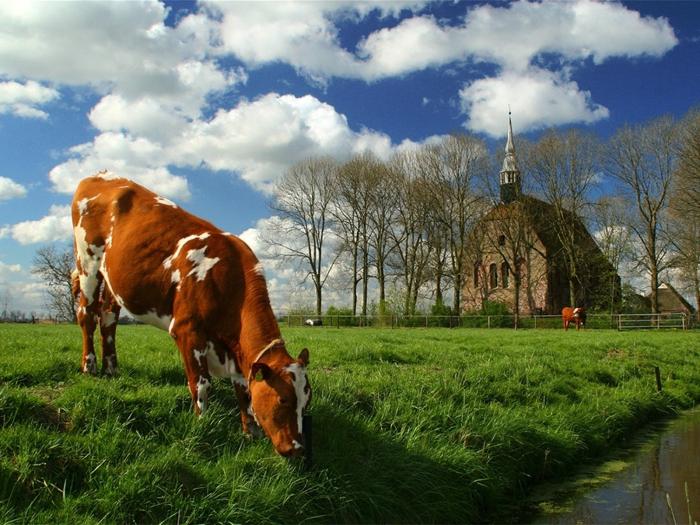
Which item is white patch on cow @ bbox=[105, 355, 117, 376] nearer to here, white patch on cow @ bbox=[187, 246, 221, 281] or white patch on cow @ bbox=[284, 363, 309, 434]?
white patch on cow @ bbox=[187, 246, 221, 281]

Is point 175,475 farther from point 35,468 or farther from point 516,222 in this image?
point 516,222

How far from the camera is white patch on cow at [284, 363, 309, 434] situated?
523cm

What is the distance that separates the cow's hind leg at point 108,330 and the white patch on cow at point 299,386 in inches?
136

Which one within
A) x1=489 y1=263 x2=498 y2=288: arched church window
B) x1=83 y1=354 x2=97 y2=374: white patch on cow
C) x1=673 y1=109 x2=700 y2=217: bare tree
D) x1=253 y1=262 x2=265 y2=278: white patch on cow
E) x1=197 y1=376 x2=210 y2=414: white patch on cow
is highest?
x1=673 y1=109 x2=700 y2=217: bare tree

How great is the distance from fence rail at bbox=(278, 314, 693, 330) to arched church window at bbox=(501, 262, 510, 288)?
30.3 feet

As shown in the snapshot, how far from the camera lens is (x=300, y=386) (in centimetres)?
527

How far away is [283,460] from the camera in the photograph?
17.7 feet

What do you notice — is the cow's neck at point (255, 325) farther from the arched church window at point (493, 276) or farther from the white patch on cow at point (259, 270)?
the arched church window at point (493, 276)

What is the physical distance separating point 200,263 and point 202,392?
4.63ft

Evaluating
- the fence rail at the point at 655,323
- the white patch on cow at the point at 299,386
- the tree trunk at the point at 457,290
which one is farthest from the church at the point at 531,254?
the white patch on cow at the point at 299,386

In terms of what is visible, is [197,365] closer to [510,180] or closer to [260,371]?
[260,371]

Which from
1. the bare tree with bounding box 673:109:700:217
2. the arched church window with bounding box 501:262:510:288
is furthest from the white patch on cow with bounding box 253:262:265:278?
the arched church window with bounding box 501:262:510:288

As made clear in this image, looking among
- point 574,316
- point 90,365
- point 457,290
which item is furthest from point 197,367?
point 457,290

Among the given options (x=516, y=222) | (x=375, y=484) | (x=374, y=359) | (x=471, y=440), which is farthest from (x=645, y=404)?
(x=516, y=222)
